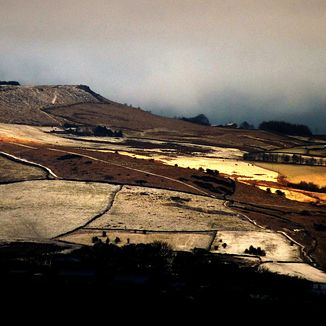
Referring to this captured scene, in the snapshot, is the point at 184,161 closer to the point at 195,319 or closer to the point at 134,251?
the point at 134,251

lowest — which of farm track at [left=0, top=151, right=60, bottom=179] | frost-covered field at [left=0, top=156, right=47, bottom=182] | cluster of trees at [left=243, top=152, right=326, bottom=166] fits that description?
frost-covered field at [left=0, top=156, right=47, bottom=182]

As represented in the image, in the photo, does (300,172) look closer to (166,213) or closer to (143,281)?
(166,213)

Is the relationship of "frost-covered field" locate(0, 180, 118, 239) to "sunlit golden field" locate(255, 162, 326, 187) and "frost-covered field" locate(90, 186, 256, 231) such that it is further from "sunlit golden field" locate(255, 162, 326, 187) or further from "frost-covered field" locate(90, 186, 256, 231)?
"sunlit golden field" locate(255, 162, 326, 187)

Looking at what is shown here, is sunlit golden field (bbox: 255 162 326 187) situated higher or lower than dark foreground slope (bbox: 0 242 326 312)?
higher

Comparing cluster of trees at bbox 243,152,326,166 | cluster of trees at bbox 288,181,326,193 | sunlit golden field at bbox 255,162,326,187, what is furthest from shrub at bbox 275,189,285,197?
cluster of trees at bbox 243,152,326,166

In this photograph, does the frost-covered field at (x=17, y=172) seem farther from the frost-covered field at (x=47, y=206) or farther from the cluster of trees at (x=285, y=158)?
the cluster of trees at (x=285, y=158)

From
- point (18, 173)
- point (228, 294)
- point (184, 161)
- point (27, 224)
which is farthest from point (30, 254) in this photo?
point (184, 161)

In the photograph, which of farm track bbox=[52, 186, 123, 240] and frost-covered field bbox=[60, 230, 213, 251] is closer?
frost-covered field bbox=[60, 230, 213, 251]
